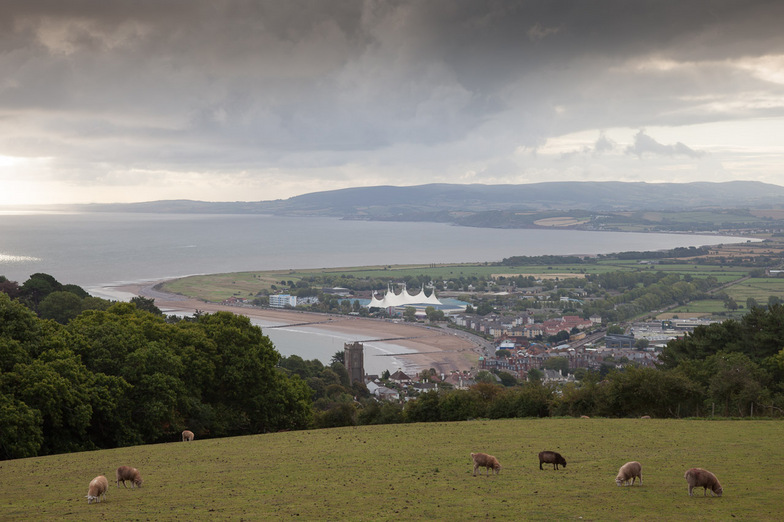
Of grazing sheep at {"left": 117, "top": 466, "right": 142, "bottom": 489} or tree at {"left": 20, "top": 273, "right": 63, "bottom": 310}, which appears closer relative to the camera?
grazing sheep at {"left": 117, "top": 466, "right": 142, "bottom": 489}

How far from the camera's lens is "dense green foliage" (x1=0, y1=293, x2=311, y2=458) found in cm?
1867

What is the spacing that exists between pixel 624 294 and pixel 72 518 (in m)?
93.6

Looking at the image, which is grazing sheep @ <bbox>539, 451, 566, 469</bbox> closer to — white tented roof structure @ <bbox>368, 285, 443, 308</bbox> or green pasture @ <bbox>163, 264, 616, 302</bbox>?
white tented roof structure @ <bbox>368, 285, 443, 308</bbox>

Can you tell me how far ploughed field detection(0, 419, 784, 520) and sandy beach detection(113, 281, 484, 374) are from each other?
36.4 m

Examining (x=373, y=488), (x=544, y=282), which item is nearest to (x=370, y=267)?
(x=544, y=282)

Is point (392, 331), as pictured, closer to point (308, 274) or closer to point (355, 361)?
point (355, 361)

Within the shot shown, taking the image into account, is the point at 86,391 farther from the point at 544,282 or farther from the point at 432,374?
the point at 544,282

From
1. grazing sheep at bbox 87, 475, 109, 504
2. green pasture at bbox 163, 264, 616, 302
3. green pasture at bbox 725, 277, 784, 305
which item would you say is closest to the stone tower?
grazing sheep at bbox 87, 475, 109, 504

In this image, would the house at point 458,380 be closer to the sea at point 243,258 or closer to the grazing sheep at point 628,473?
the sea at point 243,258

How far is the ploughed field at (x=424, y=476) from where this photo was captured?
410 inches

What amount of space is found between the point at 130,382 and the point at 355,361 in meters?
29.6

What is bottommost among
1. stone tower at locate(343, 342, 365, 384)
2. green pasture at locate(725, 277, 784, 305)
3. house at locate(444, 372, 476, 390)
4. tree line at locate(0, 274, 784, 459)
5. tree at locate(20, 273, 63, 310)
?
house at locate(444, 372, 476, 390)

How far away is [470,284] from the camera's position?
11375 centimetres

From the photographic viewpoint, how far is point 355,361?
2007 inches
